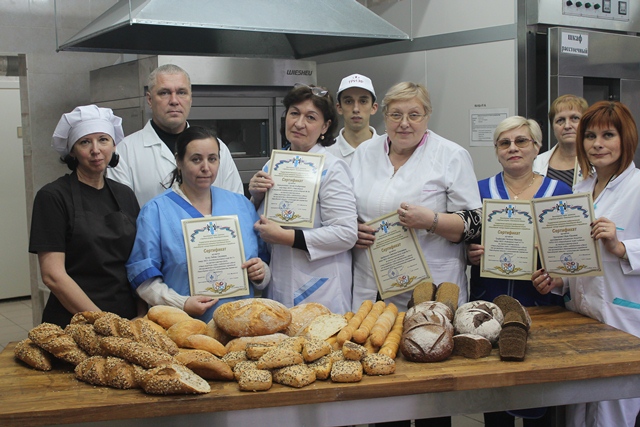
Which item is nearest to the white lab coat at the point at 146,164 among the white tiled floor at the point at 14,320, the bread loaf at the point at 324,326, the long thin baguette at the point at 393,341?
the bread loaf at the point at 324,326

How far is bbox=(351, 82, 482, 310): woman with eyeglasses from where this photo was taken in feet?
8.86

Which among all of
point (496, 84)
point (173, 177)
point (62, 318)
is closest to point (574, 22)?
point (496, 84)

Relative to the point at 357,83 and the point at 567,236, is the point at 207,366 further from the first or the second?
the point at 357,83

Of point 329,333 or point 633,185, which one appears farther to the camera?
point 633,185

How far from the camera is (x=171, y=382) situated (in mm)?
1734

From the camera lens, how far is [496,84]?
3945mm

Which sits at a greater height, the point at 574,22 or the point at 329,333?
the point at 574,22

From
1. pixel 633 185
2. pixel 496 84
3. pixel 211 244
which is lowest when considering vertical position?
pixel 211 244

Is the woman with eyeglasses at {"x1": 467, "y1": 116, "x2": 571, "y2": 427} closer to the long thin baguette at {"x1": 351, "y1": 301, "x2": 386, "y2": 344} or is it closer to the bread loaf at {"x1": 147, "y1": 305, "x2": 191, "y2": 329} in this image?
the long thin baguette at {"x1": 351, "y1": 301, "x2": 386, "y2": 344}

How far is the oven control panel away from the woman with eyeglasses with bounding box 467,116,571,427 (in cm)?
150

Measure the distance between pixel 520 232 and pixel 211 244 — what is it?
114cm

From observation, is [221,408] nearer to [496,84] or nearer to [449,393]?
[449,393]

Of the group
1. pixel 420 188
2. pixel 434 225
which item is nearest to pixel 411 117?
pixel 420 188

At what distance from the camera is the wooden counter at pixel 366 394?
1.73m
